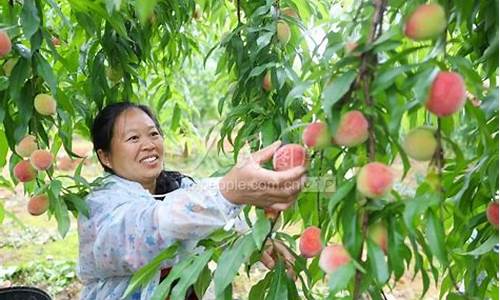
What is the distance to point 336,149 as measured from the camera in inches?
27.0

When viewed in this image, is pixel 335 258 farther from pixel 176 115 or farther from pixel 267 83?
pixel 176 115

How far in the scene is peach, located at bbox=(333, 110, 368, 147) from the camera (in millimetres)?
574

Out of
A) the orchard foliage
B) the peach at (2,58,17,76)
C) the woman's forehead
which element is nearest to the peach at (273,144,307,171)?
the orchard foliage

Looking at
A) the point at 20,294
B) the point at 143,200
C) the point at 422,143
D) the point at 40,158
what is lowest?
the point at 20,294

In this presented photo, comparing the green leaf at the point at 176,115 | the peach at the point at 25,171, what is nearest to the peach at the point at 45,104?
the peach at the point at 25,171

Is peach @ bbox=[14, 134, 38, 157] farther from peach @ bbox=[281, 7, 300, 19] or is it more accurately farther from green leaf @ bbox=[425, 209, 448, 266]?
green leaf @ bbox=[425, 209, 448, 266]

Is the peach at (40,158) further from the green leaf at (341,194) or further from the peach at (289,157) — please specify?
the green leaf at (341,194)

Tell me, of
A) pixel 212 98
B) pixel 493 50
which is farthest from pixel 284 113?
pixel 212 98

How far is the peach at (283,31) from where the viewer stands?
1.20 metres

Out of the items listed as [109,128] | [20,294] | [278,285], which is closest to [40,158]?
[109,128]

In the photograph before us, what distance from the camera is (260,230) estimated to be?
729 mm

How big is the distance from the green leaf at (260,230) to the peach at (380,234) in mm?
142

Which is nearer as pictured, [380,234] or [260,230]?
[380,234]

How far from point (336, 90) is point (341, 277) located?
17cm
